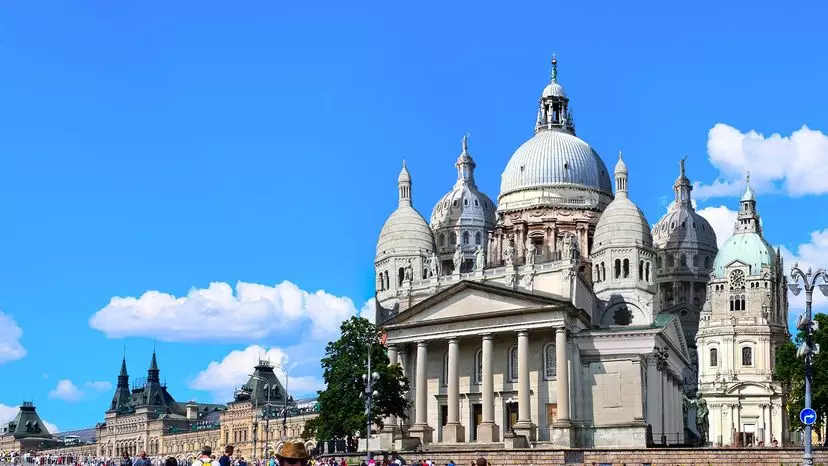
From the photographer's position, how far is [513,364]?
8262 centimetres

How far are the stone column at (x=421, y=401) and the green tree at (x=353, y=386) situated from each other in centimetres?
166

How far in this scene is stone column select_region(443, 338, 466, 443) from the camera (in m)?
80.6

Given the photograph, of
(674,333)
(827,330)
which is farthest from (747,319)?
(827,330)

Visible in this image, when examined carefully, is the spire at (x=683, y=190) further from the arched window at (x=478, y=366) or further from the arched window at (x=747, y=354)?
the arched window at (x=478, y=366)

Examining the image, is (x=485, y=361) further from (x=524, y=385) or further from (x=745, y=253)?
(x=745, y=253)

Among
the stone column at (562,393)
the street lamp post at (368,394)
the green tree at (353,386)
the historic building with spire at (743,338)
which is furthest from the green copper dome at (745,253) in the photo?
the street lamp post at (368,394)

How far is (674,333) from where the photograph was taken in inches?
3743

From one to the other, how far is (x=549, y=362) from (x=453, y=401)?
7.05m

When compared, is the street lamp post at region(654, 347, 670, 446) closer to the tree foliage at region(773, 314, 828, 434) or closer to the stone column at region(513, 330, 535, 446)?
the tree foliage at region(773, 314, 828, 434)

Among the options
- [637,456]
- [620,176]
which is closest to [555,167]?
[620,176]

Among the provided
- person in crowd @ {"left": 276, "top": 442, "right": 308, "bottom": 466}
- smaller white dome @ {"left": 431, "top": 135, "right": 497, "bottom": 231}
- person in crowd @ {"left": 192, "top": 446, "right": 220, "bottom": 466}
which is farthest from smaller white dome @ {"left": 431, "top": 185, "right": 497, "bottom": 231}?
person in crowd @ {"left": 276, "top": 442, "right": 308, "bottom": 466}

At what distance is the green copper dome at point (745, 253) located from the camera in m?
139

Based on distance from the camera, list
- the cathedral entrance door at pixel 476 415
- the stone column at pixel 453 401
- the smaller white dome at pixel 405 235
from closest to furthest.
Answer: the stone column at pixel 453 401 < the cathedral entrance door at pixel 476 415 < the smaller white dome at pixel 405 235

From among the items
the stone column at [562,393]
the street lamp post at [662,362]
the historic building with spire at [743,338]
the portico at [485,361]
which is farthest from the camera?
the historic building with spire at [743,338]
